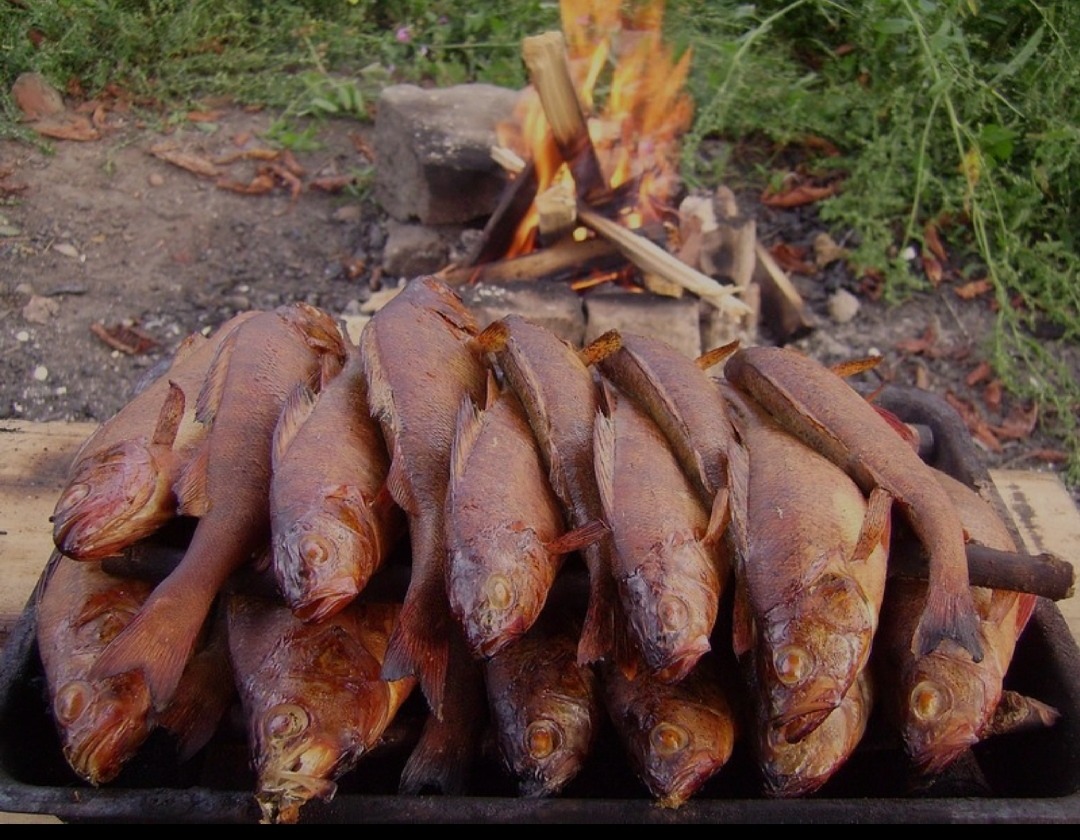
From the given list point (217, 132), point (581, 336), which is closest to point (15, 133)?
point (217, 132)

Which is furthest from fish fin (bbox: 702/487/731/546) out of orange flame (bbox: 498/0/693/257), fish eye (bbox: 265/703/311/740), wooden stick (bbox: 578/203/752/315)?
orange flame (bbox: 498/0/693/257)

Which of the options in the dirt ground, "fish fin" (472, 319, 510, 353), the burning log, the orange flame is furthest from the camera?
the dirt ground

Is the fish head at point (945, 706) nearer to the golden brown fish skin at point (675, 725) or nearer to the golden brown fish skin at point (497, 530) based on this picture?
the golden brown fish skin at point (675, 725)

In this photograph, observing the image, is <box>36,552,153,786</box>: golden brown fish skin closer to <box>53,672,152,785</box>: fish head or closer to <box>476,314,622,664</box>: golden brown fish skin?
<box>53,672,152,785</box>: fish head

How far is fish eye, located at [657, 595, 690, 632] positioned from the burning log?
3.10 metres

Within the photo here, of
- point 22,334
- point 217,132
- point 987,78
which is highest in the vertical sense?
point 987,78

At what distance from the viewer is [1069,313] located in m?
5.57

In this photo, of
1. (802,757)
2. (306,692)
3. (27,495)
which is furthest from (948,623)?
(27,495)

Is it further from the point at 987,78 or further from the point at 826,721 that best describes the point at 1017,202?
the point at 826,721

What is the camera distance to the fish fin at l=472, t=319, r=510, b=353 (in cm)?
251

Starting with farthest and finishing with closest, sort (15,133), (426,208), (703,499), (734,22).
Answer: (734,22) → (15,133) → (426,208) → (703,499)

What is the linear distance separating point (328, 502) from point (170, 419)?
0.51 meters

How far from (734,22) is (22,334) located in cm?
487

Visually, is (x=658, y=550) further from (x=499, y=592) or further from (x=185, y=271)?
(x=185, y=271)
